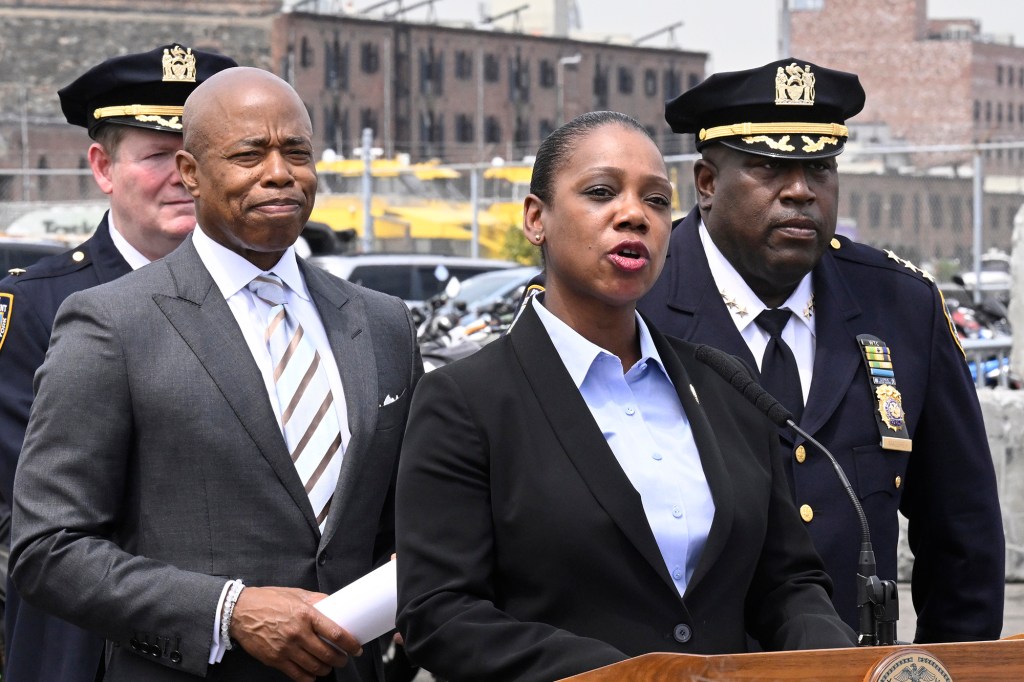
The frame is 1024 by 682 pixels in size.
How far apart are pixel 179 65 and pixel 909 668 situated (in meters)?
2.61

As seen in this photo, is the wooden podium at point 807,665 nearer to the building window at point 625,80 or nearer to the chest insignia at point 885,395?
the chest insignia at point 885,395

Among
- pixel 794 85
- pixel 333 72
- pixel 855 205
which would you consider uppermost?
pixel 333 72

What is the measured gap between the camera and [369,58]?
66.4m

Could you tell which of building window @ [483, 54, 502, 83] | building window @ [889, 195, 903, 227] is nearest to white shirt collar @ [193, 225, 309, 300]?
building window @ [889, 195, 903, 227]

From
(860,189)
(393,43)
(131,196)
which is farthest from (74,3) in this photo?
(131,196)

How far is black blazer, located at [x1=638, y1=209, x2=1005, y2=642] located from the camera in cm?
370

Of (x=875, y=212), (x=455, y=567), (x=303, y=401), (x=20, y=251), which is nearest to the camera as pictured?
(x=455, y=567)

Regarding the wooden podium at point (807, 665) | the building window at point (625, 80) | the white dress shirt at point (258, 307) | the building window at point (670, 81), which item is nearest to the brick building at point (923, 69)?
the building window at point (670, 81)

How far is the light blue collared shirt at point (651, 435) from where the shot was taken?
2660 millimetres

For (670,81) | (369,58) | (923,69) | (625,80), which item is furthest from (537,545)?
(923,69)

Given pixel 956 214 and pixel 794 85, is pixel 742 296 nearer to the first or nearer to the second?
pixel 794 85

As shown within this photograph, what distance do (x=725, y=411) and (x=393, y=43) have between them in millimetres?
65101

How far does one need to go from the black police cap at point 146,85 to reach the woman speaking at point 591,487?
1.51m

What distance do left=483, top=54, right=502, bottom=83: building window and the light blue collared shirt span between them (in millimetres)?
69478
